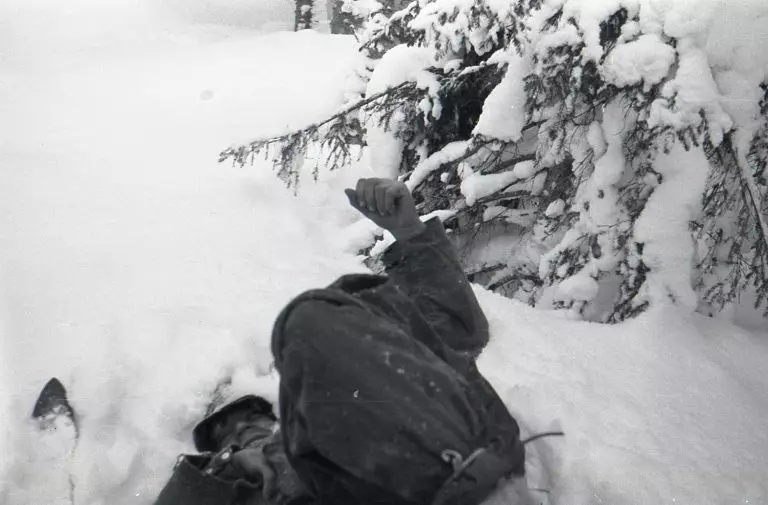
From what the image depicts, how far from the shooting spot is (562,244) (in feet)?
13.7

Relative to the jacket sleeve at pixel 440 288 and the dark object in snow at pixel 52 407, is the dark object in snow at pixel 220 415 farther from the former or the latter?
the jacket sleeve at pixel 440 288

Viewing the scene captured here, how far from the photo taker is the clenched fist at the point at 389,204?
1942 millimetres

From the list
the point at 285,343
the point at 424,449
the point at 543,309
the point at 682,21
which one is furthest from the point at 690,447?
the point at 682,21

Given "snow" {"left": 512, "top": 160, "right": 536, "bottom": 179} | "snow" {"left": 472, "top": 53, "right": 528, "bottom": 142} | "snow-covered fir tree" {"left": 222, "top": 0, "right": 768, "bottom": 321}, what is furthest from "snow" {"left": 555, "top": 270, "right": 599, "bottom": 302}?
"snow" {"left": 472, "top": 53, "right": 528, "bottom": 142}

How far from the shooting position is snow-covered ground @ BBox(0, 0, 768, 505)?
2.64 meters

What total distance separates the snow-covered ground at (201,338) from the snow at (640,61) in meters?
1.57

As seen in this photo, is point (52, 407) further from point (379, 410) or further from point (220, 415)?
point (379, 410)

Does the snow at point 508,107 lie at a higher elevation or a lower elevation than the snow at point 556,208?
higher

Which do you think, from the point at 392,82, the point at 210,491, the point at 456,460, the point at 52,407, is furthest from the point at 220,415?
the point at 392,82

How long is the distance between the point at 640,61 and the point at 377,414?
3.06 meters

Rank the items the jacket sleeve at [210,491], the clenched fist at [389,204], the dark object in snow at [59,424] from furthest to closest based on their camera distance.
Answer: the dark object in snow at [59,424] < the jacket sleeve at [210,491] < the clenched fist at [389,204]

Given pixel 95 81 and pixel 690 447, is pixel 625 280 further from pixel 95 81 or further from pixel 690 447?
pixel 95 81

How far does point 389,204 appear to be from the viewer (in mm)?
1940

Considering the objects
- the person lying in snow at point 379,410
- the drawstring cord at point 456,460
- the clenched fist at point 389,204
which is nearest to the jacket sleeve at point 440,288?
the clenched fist at point 389,204
